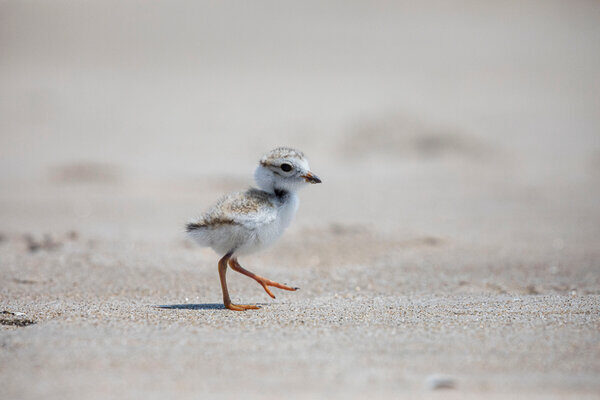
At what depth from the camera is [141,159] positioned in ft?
44.7

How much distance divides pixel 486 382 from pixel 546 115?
15418 mm

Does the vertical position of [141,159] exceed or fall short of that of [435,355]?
it exceeds it

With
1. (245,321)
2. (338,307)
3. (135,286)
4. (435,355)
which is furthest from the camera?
(135,286)

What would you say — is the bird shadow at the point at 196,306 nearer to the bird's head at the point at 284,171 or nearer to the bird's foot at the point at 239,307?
the bird's foot at the point at 239,307

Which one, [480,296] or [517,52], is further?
[517,52]

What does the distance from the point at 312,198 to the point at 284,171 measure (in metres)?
5.52

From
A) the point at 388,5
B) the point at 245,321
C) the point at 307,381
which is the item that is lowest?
the point at 307,381

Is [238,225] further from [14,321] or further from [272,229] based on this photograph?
[14,321]

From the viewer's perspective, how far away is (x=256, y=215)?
4.17 m

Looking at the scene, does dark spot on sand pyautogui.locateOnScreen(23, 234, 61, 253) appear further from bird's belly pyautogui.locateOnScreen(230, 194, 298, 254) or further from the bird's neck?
bird's belly pyautogui.locateOnScreen(230, 194, 298, 254)

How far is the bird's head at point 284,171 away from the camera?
4.57 meters

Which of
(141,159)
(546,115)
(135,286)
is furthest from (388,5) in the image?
(135,286)

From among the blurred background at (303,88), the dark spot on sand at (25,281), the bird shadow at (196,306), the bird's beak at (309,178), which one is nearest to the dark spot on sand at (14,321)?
the bird shadow at (196,306)

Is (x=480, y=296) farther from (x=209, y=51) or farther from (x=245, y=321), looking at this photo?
(x=209, y=51)
